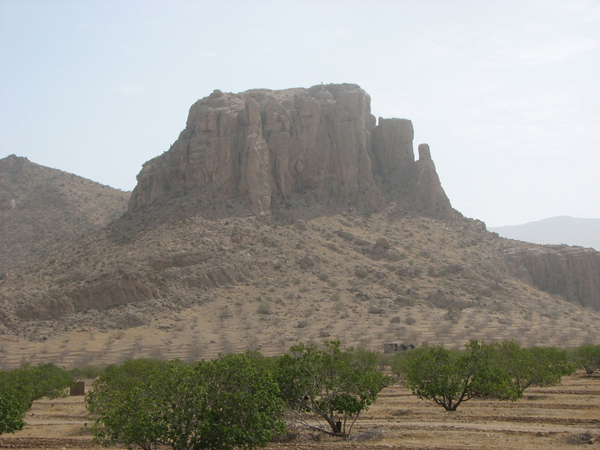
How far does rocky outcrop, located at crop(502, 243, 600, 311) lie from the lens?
67.1 metres

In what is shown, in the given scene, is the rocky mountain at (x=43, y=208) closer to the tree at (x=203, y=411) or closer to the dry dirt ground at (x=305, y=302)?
the dry dirt ground at (x=305, y=302)

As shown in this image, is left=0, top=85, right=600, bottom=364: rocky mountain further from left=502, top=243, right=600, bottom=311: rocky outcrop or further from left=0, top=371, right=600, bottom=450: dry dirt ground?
left=0, top=371, right=600, bottom=450: dry dirt ground

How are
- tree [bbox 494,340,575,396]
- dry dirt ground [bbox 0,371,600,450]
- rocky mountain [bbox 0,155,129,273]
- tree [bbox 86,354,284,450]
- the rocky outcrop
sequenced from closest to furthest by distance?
tree [bbox 86,354,284,450]
dry dirt ground [bbox 0,371,600,450]
tree [bbox 494,340,575,396]
the rocky outcrop
rocky mountain [bbox 0,155,129,273]

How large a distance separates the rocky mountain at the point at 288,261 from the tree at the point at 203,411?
28067 millimetres

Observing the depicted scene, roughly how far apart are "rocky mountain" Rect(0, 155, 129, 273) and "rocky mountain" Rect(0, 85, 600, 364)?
552 inches

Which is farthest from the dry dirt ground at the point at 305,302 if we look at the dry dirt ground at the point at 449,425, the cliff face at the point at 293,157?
the dry dirt ground at the point at 449,425

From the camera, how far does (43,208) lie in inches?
3374

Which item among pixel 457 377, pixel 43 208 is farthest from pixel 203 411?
pixel 43 208

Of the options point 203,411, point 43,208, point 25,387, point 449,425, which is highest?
point 43,208

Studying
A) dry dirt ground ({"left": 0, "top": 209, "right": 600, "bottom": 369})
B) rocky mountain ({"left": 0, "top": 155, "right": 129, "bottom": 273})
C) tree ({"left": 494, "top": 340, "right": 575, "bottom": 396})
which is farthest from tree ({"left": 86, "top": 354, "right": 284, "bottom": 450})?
rocky mountain ({"left": 0, "top": 155, "right": 129, "bottom": 273})

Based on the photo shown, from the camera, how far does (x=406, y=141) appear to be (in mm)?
76625

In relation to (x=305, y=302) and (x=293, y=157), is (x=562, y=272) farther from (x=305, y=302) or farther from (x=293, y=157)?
(x=293, y=157)

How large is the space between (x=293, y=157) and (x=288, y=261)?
46.7 feet

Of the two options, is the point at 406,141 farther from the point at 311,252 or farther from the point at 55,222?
the point at 55,222
